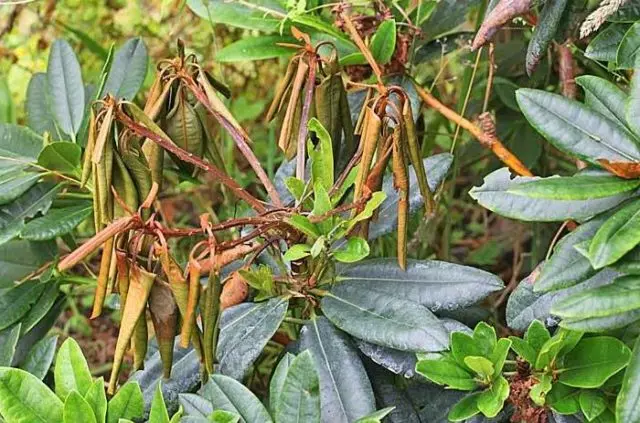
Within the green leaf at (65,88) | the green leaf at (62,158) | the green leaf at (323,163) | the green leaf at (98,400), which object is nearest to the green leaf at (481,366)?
the green leaf at (323,163)

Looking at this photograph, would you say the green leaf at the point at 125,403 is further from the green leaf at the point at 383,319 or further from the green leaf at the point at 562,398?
the green leaf at the point at 562,398

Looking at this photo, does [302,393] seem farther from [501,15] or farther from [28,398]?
[501,15]

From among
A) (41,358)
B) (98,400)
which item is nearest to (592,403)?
(98,400)

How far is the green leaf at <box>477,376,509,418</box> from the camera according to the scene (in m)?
0.78

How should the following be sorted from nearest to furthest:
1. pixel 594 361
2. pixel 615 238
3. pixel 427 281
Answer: pixel 615 238
pixel 594 361
pixel 427 281

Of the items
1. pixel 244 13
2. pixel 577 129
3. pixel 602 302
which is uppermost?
pixel 244 13

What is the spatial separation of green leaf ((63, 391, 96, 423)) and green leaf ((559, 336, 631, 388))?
1.44 ft

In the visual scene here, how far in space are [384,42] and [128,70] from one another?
38 cm

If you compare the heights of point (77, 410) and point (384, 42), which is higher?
point (384, 42)

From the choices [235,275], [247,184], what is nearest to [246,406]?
[235,275]

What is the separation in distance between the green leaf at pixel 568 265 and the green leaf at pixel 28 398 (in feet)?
1.54

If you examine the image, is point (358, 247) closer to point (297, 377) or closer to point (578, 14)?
point (297, 377)

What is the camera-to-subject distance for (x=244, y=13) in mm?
1189

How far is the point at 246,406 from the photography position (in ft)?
2.67
